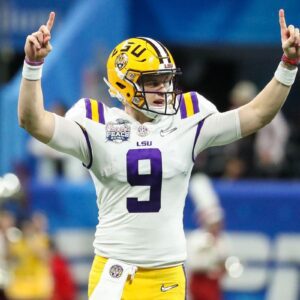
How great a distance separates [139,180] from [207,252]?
16.4ft

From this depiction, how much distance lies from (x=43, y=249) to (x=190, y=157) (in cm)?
517

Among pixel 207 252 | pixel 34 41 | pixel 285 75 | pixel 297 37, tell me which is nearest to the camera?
pixel 34 41

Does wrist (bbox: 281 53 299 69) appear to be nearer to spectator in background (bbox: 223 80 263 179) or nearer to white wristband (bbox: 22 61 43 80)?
white wristband (bbox: 22 61 43 80)

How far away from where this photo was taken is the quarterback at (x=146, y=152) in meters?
6.74

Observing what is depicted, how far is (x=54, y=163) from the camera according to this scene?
12969mm

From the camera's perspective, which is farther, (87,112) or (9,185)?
(9,185)

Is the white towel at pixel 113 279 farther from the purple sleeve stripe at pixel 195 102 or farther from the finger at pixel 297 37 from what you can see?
the finger at pixel 297 37

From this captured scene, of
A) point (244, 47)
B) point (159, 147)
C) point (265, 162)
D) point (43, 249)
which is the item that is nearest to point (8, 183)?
point (43, 249)

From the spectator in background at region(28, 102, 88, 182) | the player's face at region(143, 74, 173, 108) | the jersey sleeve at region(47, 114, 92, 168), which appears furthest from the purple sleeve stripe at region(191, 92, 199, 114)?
the spectator in background at region(28, 102, 88, 182)

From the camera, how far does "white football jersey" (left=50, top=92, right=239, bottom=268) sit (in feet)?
22.1

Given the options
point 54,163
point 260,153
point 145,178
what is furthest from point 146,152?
point 260,153

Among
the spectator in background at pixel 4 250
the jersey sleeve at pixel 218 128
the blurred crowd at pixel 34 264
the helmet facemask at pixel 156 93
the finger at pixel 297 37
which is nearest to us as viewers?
the finger at pixel 297 37

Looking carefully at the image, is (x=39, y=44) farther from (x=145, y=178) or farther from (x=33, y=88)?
(x=145, y=178)

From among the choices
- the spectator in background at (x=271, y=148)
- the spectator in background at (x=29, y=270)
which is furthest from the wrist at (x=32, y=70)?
the spectator in background at (x=271, y=148)
